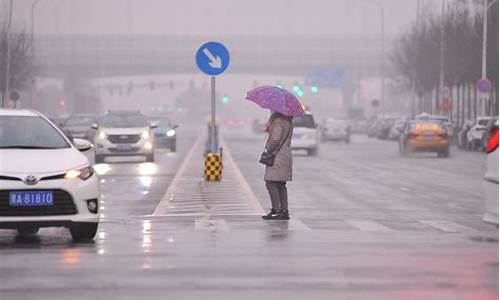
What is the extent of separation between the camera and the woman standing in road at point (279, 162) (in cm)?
1834

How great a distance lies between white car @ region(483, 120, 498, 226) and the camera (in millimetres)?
13359

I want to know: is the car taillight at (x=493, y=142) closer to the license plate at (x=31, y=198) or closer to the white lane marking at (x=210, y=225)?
the white lane marking at (x=210, y=225)

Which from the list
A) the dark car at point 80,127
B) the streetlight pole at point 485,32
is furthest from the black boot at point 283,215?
the streetlight pole at point 485,32

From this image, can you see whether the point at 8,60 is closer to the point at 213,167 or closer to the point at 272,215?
the point at 213,167

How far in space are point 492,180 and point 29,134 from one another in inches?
216

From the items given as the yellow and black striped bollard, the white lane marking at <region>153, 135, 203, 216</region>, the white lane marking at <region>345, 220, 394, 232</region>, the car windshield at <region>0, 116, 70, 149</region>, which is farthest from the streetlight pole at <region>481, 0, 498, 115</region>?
the car windshield at <region>0, 116, 70, 149</region>

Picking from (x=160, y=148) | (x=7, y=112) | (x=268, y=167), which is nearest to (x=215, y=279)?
(x=7, y=112)

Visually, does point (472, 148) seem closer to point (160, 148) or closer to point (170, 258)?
point (160, 148)

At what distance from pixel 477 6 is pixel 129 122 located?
34.7 meters

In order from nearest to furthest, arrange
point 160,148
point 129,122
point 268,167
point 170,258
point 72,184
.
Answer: point 170,258, point 72,184, point 268,167, point 129,122, point 160,148

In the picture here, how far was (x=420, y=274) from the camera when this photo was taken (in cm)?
1209

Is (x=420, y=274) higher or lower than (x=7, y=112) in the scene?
lower

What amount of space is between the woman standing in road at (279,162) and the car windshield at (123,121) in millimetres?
23560

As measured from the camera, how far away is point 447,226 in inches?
703
